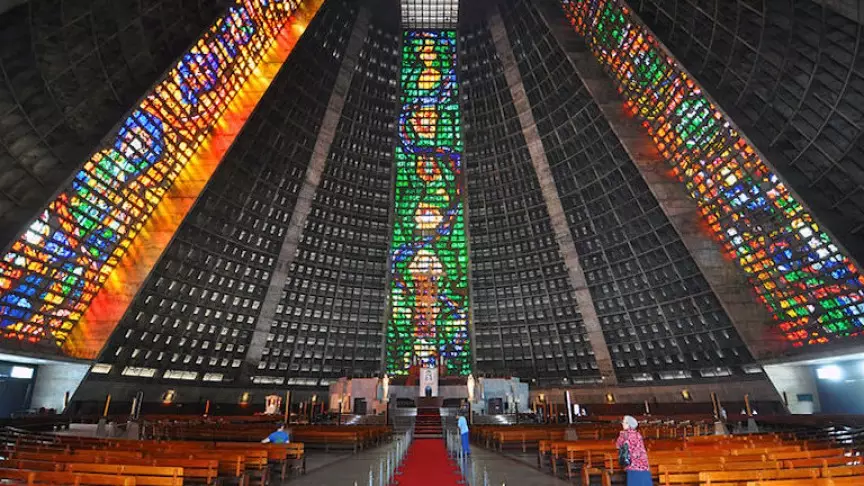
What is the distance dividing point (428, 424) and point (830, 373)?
25.8 m

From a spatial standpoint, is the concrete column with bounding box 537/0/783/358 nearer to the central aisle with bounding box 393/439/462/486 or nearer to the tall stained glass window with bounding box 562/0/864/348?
the tall stained glass window with bounding box 562/0/864/348

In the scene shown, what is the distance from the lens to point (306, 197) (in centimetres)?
4412

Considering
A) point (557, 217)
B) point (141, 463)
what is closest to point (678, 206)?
point (557, 217)

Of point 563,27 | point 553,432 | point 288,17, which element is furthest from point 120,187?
point 563,27

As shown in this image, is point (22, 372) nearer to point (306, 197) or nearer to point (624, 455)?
point (306, 197)

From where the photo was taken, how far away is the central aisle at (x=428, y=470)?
10.1 meters

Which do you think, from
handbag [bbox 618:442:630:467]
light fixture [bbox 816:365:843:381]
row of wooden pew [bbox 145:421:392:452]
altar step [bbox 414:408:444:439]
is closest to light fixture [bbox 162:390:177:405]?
altar step [bbox 414:408:444:439]

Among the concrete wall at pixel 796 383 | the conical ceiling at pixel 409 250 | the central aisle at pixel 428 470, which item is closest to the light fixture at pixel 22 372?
the conical ceiling at pixel 409 250

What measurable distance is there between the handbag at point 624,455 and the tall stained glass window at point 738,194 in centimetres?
2414

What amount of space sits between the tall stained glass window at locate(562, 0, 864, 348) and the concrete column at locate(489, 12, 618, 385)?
29.9ft

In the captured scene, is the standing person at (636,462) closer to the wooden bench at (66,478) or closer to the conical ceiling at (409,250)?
the wooden bench at (66,478)

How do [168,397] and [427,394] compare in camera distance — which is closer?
[427,394]

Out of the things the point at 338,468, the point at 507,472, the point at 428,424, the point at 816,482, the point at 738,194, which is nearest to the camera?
the point at 816,482

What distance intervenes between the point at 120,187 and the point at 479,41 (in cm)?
3624
